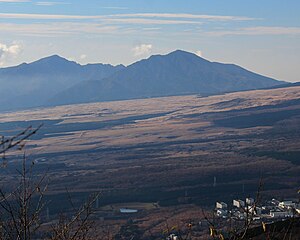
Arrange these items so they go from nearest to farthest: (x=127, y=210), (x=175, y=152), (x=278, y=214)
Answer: (x=278, y=214)
(x=127, y=210)
(x=175, y=152)

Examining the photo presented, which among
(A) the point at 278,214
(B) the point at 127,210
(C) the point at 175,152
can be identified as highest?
(A) the point at 278,214

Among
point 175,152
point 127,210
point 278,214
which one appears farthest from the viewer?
point 175,152

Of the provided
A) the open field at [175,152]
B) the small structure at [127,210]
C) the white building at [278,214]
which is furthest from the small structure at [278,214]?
the small structure at [127,210]

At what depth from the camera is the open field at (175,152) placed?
3978cm

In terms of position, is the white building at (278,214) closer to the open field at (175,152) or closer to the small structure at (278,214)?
the small structure at (278,214)

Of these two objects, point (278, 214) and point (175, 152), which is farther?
point (175, 152)

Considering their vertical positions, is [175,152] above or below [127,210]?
below

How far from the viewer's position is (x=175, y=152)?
61.0 meters

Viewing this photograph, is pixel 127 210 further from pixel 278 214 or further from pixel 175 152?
pixel 175 152

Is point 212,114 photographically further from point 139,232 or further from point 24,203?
point 24,203

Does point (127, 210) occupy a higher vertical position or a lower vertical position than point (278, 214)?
lower

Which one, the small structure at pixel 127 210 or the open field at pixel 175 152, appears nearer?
the small structure at pixel 127 210

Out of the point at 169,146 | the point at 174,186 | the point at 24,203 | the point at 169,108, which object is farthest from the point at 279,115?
the point at 24,203

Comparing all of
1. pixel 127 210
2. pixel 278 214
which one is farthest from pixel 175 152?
pixel 278 214
